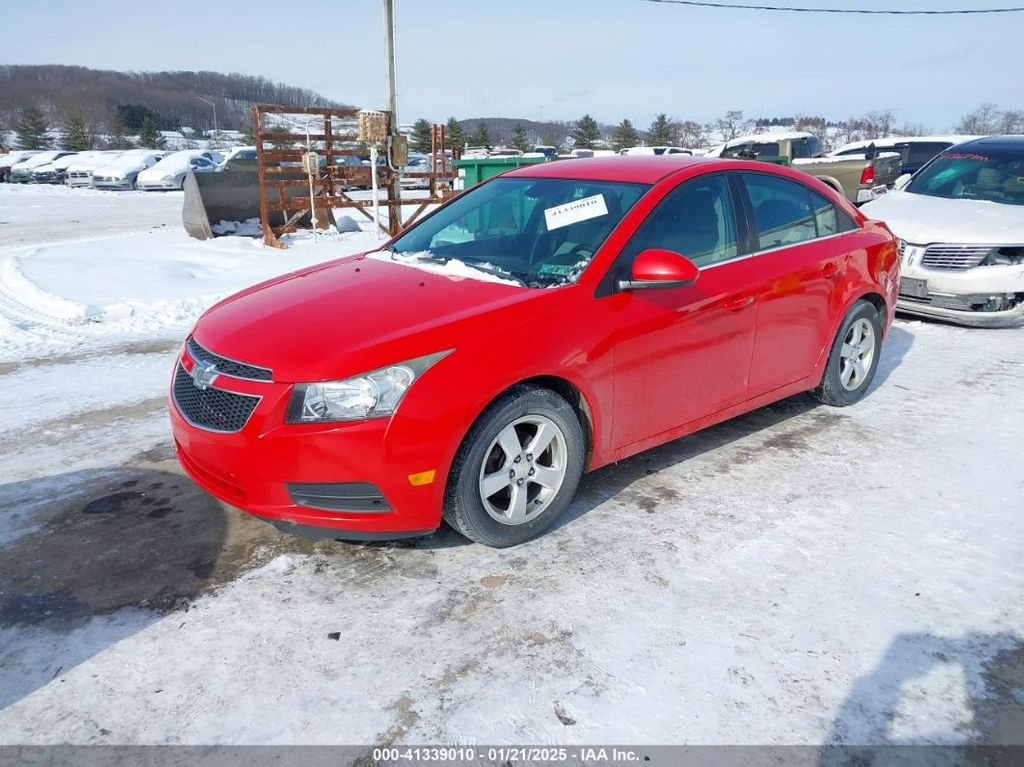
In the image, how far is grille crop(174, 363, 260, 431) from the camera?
2832mm

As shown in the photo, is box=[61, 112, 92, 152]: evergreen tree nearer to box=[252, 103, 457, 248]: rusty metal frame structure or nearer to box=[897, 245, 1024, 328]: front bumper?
box=[252, 103, 457, 248]: rusty metal frame structure

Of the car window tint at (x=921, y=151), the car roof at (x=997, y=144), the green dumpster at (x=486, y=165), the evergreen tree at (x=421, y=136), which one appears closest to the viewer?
the car roof at (x=997, y=144)

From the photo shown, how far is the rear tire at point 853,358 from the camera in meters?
4.64

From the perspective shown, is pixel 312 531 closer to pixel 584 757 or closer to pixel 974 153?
pixel 584 757

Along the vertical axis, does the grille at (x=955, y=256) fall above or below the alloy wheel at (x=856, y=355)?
above

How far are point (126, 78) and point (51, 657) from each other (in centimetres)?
16443

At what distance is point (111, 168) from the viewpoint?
31.4m

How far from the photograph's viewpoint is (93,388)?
17.0ft

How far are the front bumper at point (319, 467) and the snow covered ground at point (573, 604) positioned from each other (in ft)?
0.90

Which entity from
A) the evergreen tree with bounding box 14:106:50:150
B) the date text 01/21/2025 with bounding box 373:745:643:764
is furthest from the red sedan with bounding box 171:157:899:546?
the evergreen tree with bounding box 14:106:50:150

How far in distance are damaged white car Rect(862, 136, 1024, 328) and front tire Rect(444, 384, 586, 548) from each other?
492 cm

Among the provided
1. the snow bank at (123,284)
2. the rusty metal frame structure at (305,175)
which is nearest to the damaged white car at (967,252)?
the snow bank at (123,284)

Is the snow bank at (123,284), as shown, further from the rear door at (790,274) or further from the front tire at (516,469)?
the rear door at (790,274)

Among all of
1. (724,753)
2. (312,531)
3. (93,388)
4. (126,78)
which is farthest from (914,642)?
(126,78)
